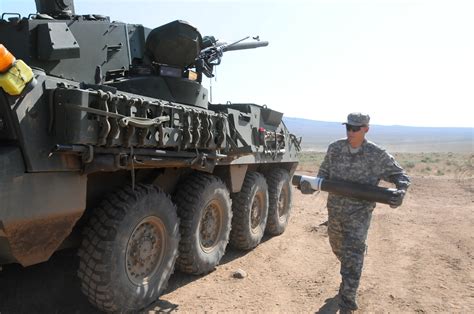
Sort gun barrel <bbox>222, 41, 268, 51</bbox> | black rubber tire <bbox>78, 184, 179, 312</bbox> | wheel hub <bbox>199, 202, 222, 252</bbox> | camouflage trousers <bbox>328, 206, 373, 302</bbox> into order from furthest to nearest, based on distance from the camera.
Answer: gun barrel <bbox>222, 41, 268, 51</bbox> → wheel hub <bbox>199, 202, 222, 252</bbox> → camouflage trousers <bbox>328, 206, 373, 302</bbox> → black rubber tire <bbox>78, 184, 179, 312</bbox>

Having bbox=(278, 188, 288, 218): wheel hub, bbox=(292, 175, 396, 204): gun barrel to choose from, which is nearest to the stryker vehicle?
bbox=(292, 175, 396, 204): gun barrel

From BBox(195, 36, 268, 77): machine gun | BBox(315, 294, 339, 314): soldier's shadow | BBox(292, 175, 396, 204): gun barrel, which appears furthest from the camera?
BBox(195, 36, 268, 77): machine gun

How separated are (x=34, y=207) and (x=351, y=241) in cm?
270

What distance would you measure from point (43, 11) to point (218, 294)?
352 centimetres

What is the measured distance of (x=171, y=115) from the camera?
4.40 meters

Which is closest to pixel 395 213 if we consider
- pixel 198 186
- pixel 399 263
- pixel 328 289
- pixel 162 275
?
pixel 399 263

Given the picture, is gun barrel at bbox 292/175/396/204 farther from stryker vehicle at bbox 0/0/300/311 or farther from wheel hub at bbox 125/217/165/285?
wheel hub at bbox 125/217/165/285

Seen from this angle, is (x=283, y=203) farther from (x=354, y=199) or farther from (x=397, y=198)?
(x=397, y=198)

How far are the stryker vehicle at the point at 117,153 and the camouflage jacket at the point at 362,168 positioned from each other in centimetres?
129

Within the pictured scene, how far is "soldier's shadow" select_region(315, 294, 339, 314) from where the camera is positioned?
4665mm

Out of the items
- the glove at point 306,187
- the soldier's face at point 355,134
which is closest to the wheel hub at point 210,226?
A: the glove at point 306,187

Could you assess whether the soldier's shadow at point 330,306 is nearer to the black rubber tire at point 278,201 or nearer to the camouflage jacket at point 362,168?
the camouflage jacket at point 362,168

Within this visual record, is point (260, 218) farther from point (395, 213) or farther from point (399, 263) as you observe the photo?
point (395, 213)

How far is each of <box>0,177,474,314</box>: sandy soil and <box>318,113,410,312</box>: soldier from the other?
0.50 metres
